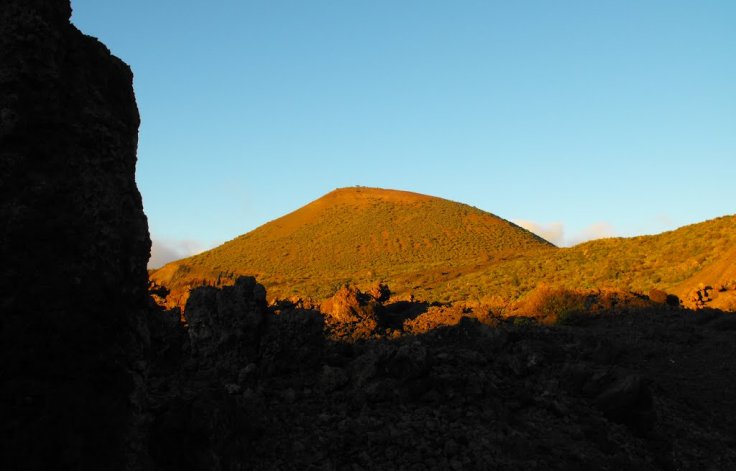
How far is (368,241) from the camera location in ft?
250

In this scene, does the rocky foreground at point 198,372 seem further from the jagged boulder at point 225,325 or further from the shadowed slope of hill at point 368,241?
the shadowed slope of hill at point 368,241

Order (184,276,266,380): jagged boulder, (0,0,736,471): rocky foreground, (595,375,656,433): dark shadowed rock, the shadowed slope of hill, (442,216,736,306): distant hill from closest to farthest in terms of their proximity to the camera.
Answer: (0,0,736,471): rocky foreground, (595,375,656,433): dark shadowed rock, (184,276,266,380): jagged boulder, (442,216,736,306): distant hill, the shadowed slope of hill

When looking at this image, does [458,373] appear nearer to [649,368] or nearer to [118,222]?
[118,222]

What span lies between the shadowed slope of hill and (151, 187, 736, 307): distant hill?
0.52 ft

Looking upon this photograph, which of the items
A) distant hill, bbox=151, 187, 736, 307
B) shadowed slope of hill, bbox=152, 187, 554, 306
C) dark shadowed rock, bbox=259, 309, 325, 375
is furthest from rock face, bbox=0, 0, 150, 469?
shadowed slope of hill, bbox=152, 187, 554, 306

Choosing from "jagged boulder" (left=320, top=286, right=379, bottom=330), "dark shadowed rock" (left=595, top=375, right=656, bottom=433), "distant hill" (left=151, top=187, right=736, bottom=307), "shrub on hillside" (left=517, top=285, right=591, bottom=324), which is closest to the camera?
"dark shadowed rock" (left=595, top=375, right=656, bottom=433)

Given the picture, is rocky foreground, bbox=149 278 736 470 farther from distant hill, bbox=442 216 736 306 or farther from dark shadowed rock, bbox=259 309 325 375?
distant hill, bbox=442 216 736 306

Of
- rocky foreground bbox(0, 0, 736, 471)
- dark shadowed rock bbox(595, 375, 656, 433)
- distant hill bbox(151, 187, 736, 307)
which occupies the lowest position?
dark shadowed rock bbox(595, 375, 656, 433)

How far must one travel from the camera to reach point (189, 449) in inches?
193

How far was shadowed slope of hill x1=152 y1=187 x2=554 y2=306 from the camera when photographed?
211 ft

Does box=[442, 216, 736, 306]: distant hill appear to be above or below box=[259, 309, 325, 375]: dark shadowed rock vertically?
above

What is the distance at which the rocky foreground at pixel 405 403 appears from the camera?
220 inches

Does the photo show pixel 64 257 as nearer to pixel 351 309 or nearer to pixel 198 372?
pixel 198 372

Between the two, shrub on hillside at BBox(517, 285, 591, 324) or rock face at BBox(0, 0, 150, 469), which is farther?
shrub on hillside at BBox(517, 285, 591, 324)
